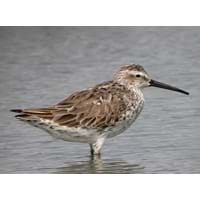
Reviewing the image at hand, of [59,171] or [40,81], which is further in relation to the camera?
[40,81]

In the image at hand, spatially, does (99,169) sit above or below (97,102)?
below

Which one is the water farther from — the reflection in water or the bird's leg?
the bird's leg

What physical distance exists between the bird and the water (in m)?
0.34

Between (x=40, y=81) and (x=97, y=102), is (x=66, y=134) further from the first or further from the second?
(x=40, y=81)

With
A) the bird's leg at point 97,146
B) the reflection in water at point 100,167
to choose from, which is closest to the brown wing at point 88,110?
the bird's leg at point 97,146

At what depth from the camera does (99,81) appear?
15117 millimetres

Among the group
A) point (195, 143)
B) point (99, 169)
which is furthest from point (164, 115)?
point (99, 169)

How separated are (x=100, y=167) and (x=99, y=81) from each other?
385 cm

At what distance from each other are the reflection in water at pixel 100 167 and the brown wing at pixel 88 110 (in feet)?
1.46

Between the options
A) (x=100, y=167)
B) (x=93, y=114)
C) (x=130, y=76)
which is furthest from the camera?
(x=130, y=76)

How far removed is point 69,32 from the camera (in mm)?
17938

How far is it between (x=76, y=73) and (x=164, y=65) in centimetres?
150

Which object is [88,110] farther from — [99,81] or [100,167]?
[99,81]

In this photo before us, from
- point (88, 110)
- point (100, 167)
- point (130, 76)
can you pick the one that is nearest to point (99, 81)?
point (130, 76)
